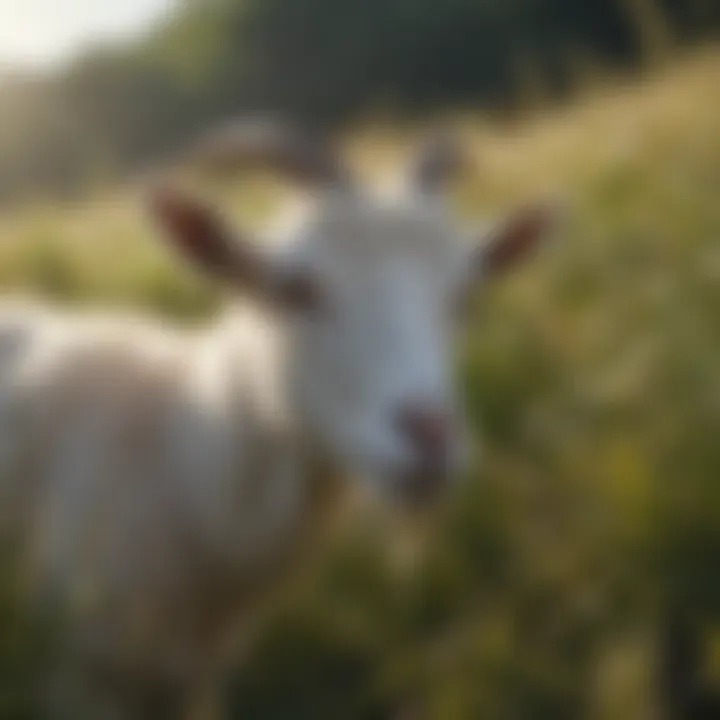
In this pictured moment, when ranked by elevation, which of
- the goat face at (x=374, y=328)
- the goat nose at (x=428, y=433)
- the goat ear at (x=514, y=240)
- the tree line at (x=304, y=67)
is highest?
the tree line at (x=304, y=67)

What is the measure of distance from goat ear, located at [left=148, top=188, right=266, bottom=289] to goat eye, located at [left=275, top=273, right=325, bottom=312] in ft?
0.05

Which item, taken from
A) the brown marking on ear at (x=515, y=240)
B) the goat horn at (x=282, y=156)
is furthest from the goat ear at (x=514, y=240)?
the goat horn at (x=282, y=156)

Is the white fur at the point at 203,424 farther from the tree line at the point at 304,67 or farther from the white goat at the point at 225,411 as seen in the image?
the tree line at the point at 304,67

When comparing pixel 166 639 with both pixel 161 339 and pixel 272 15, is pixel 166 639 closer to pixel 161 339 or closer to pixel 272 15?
pixel 161 339

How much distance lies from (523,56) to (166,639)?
538 millimetres

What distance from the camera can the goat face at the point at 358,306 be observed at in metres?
0.89

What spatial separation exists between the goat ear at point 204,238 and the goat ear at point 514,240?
158mm

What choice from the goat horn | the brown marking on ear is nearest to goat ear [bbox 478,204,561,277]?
the brown marking on ear

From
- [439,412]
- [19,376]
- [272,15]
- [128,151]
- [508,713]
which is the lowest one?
[508,713]

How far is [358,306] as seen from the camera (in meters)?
0.91

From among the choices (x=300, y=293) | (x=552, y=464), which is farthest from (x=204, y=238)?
(x=552, y=464)

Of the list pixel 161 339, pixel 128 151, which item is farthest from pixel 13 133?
pixel 161 339

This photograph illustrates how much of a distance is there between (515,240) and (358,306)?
0.14m

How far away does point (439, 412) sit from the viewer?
33.8 inches
